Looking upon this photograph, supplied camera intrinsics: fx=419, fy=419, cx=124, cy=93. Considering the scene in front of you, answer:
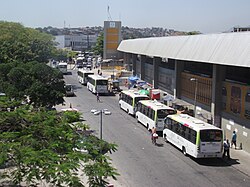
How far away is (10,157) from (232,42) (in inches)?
731

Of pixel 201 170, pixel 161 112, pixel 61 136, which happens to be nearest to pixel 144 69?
pixel 161 112

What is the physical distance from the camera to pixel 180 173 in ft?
68.6

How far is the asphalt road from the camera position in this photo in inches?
773

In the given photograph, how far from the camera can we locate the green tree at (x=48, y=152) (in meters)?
11.6

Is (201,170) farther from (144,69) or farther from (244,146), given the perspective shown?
(144,69)

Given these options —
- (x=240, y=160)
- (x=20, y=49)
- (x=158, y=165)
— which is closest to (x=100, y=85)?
(x=20, y=49)

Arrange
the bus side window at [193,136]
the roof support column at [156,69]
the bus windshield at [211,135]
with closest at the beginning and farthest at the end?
the bus windshield at [211,135] < the bus side window at [193,136] < the roof support column at [156,69]

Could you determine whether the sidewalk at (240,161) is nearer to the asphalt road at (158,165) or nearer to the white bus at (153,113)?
the asphalt road at (158,165)

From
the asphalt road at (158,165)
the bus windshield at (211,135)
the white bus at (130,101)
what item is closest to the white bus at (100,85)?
the white bus at (130,101)

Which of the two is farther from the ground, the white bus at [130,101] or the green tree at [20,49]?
the green tree at [20,49]

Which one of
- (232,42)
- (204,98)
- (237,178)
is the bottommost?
(237,178)

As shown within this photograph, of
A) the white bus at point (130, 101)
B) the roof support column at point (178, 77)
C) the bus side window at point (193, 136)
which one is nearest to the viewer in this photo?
the bus side window at point (193, 136)

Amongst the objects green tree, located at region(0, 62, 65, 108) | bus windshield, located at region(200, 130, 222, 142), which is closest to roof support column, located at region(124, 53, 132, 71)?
green tree, located at region(0, 62, 65, 108)

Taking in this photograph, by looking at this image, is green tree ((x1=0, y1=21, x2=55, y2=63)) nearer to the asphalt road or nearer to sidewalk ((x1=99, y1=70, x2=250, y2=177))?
the asphalt road
